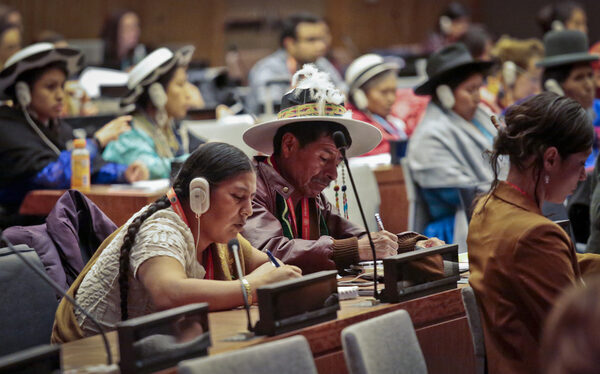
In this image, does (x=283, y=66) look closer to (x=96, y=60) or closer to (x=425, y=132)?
(x=96, y=60)

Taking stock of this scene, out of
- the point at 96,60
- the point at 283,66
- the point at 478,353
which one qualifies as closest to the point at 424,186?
the point at 478,353

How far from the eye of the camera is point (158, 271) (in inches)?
82.9

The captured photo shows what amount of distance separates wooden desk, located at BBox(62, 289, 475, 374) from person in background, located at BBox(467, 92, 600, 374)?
0.21 meters

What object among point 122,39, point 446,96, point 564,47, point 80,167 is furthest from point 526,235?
point 122,39

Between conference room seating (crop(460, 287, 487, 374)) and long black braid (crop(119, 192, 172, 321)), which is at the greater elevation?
long black braid (crop(119, 192, 172, 321))

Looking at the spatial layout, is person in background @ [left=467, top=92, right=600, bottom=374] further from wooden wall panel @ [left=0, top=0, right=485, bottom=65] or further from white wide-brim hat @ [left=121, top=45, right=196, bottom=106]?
wooden wall panel @ [left=0, top=0, right=485, bottom=65]

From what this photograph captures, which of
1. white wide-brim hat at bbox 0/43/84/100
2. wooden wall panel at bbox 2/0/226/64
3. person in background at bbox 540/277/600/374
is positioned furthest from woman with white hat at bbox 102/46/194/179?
wooden wall panel at bbox 2/0/226/64

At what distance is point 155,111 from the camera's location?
4.80 metres

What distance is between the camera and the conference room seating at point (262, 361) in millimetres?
1505

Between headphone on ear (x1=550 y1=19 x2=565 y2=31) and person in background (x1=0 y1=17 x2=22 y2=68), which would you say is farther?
headphone on ear (x1=550 y1=19 x2=565 y2=31)

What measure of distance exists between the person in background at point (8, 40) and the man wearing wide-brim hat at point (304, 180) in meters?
4.40

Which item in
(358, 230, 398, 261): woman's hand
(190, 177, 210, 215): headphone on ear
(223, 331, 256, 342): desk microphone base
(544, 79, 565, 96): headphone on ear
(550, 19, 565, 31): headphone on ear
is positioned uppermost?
(550, 19, 565, 31): headphone on ear

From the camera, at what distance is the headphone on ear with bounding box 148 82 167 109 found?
187 inches

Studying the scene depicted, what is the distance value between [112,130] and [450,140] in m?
1.78
